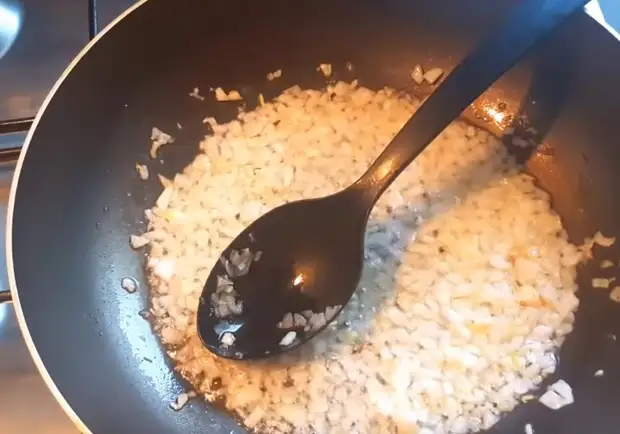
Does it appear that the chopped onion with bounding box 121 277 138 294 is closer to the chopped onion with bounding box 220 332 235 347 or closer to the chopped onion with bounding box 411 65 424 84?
the chopped onion with bounding box 220 332 235 347

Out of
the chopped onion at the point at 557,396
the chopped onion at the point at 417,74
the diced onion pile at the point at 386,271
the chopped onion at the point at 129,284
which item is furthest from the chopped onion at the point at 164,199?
the chopped onion at the point at 557,396

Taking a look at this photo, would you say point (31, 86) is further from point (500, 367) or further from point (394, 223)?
point (500, 367)

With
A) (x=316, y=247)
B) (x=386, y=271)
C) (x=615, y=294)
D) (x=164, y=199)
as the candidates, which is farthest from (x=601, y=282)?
(x=164, y=199)

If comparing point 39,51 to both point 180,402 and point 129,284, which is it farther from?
point 180,402

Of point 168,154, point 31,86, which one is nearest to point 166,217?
point 168,154

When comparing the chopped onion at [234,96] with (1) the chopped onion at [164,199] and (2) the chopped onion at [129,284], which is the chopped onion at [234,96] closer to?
(1) the chopped onion at [164,199]

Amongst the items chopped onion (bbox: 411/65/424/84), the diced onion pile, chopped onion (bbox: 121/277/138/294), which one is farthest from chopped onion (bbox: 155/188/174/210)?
chopped onion (bbox: 411/65/424/84)

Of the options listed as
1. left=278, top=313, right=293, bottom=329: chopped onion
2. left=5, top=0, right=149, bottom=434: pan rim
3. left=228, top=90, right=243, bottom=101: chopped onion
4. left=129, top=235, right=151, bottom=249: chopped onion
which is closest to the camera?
A: left=5, top=0, right=149, bottom=434: pan rim
